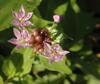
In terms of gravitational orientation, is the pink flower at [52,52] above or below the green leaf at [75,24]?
above

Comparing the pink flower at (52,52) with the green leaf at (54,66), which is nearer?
the pink flower at (52,52)

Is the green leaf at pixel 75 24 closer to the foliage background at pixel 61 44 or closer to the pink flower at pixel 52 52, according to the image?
the foliage background at pixel 61 44

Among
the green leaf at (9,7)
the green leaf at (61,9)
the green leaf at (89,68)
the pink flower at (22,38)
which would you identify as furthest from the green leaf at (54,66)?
the green leaf at (89,68)

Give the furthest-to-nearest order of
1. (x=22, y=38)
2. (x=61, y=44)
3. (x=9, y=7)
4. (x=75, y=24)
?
(x=75, y=24) < (x=61, y=44) < (x=9, y=7) < (x=22, y=38)

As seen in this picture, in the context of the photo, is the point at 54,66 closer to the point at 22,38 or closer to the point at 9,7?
the point at 22,38

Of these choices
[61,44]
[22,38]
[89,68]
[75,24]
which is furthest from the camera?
[89,68]

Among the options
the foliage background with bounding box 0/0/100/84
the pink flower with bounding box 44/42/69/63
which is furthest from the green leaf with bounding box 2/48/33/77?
the pink flower with bounding box 44/42/69/63

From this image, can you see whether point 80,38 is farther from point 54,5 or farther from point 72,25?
point 54,5

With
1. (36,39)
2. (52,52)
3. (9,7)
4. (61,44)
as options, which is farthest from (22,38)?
(61,44)
